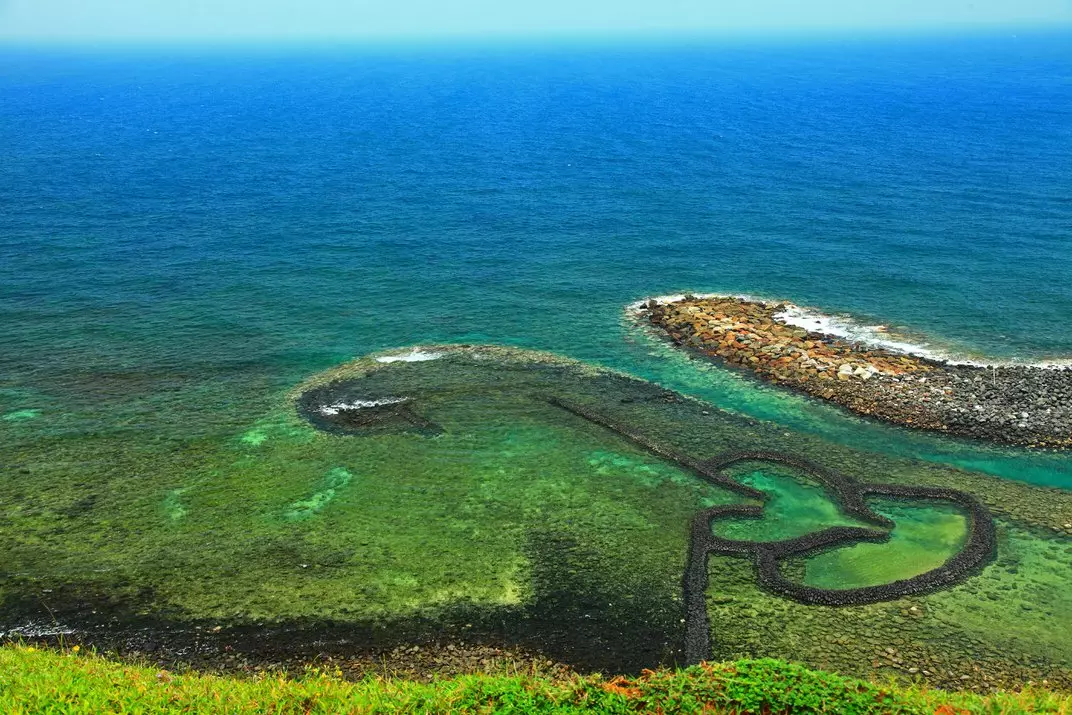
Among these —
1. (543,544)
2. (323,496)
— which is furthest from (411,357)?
(543,544)

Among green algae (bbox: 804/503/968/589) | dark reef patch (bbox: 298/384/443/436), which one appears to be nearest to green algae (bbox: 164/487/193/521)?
dark reef patch (bbox: 298/384/443/436)

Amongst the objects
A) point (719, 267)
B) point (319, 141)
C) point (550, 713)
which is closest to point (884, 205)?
point (719, 267)

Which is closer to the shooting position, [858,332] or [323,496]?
[323,496]

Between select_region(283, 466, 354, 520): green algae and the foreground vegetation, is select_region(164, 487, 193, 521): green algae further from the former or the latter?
the foreground vegetation

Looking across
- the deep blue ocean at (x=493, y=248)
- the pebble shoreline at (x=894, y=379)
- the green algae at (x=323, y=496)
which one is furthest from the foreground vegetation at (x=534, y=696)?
the pebble shoreline at (x=894, y=379)

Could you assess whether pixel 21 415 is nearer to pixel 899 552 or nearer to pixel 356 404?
pixel 356 404

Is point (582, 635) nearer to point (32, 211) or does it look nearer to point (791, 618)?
point (791, 618)

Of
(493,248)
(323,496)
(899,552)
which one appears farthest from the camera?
(493,248)
